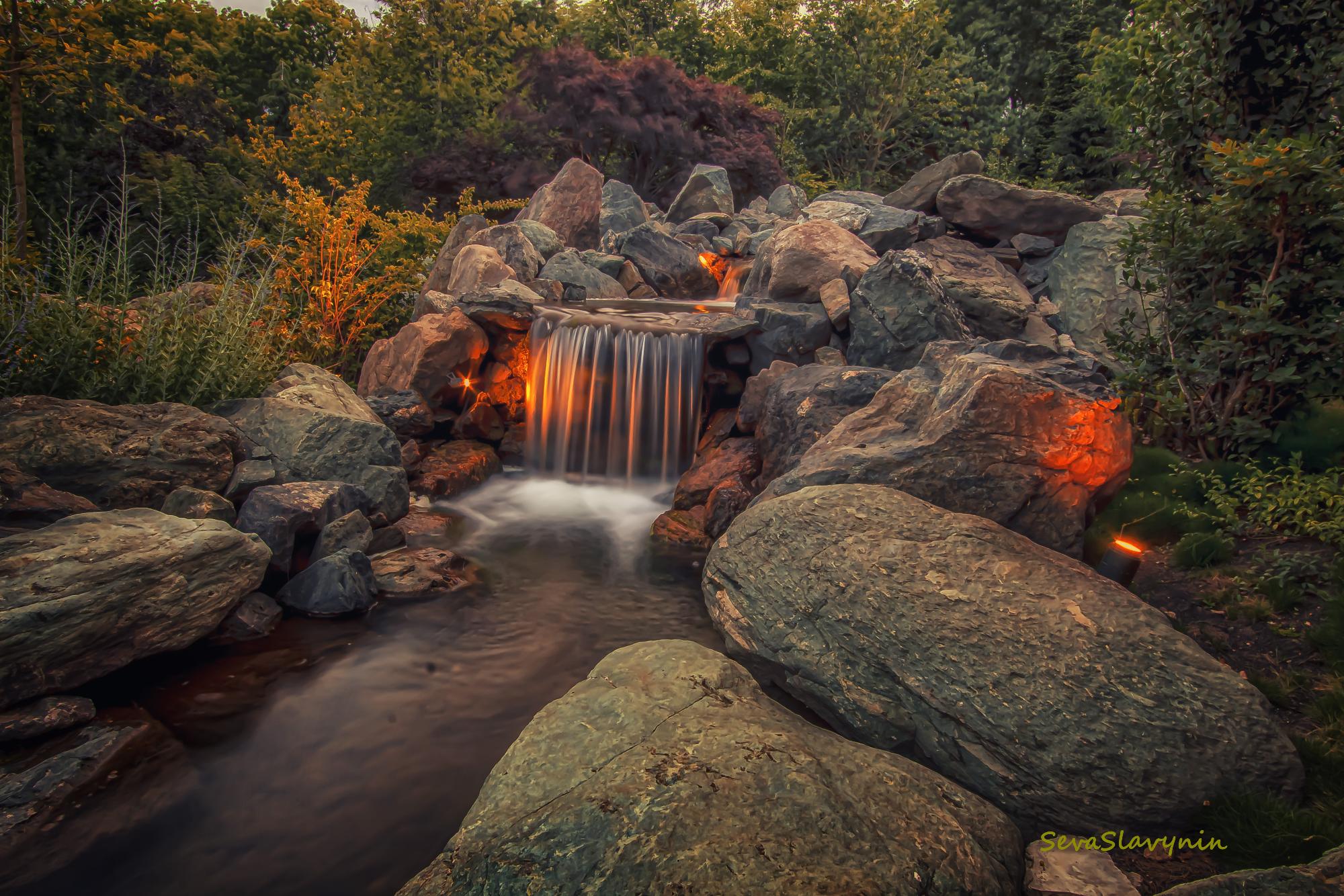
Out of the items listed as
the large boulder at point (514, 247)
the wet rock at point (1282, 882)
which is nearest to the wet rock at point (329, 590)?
the wet rock at point (1282, 882)

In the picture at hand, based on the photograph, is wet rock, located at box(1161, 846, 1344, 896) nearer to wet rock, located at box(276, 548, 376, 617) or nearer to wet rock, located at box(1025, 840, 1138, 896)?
wet rock, located at box(1025, 840, 1138, 896)

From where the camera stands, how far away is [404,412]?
29.3 ft

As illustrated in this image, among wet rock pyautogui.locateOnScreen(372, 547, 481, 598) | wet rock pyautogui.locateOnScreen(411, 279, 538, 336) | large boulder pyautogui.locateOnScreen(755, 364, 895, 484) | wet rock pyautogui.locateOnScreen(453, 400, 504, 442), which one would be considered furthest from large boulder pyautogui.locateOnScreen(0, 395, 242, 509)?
large boulder pyautogui.locateOnScreen(755, 364, 895, 484)

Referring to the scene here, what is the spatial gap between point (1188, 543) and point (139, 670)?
6.87 m

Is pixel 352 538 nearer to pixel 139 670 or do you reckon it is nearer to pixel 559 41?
pixel 139 670

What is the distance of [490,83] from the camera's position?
21766 millimetres

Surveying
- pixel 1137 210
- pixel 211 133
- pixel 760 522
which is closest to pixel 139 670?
pixel 760 522

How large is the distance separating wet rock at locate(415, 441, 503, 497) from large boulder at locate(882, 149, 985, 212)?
8.49 m

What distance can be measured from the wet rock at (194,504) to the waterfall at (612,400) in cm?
457

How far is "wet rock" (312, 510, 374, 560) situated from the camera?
234 inches

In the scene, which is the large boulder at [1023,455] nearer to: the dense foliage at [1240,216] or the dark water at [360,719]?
the dense foliage at [1240,216]

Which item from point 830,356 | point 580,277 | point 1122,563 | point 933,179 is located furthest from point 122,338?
point 933,179

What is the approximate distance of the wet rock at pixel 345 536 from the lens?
5.94 meters

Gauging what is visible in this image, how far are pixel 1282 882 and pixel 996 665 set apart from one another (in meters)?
1.27
